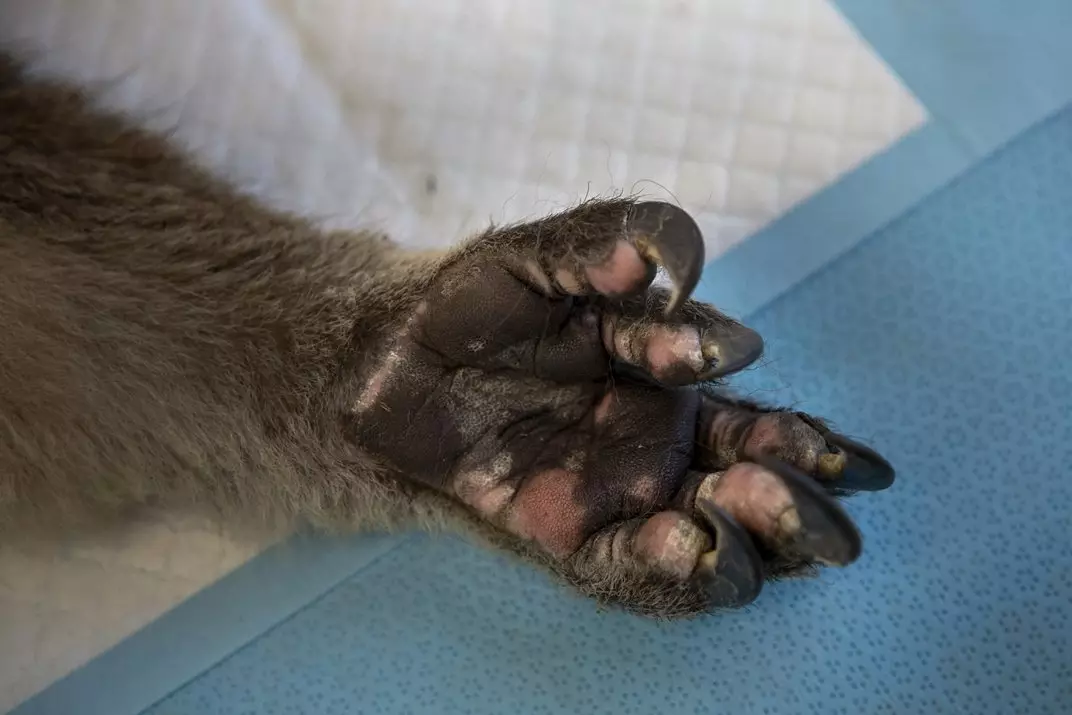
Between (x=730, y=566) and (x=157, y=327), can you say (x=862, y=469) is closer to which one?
(x=730, y=566)

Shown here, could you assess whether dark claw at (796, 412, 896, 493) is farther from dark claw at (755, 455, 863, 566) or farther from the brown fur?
the brown fur

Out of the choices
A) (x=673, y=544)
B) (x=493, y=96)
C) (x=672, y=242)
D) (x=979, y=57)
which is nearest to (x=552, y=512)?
(x=673, y=544)

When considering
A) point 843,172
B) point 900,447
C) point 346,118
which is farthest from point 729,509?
point 346,118

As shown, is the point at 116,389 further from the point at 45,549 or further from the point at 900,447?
the point at 900,447

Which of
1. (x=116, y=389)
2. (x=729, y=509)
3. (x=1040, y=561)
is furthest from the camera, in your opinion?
(x=1040, y=561)

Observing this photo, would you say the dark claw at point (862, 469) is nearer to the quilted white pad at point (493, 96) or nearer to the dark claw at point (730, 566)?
the dark claw at point (730, 566)

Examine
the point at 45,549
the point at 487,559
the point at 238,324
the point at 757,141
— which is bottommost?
the point at 45,549

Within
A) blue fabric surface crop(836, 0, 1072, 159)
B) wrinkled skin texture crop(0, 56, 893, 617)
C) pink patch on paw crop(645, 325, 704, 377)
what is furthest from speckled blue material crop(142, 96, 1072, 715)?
pink patch on paw crop(645, 325, 704, 377)
